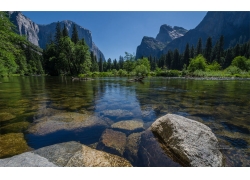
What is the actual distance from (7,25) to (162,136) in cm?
1444

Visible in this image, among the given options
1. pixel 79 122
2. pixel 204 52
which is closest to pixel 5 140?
pixel 79 122

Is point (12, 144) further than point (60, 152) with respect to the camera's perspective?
Yes

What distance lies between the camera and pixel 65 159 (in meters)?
2.87

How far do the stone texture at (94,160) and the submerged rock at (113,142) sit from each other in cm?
38

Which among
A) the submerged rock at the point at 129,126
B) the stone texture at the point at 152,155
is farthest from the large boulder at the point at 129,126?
the stone texture at the point at 152,155

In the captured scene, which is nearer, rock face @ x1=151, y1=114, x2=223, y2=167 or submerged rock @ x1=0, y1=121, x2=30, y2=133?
rock face @ x1=151, y1=114, x2=223, y2=167

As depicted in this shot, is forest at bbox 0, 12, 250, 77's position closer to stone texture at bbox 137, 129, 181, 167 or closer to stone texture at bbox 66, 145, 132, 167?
stone texture at bbox 66, 145, 132, 167

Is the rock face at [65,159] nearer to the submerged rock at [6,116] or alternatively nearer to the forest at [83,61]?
the submerged rock at [6,116]

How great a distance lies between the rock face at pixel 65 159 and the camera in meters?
2.54

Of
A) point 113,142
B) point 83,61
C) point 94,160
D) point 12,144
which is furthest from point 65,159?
point 83,61

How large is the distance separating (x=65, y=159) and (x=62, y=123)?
2512 mm

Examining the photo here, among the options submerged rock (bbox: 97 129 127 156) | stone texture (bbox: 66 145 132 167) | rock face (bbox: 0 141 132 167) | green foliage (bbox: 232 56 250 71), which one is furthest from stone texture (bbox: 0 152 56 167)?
green foliage (bbox: 232 56 250 71)

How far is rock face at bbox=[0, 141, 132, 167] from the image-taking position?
254cm

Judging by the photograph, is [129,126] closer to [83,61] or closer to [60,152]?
[60,152]
